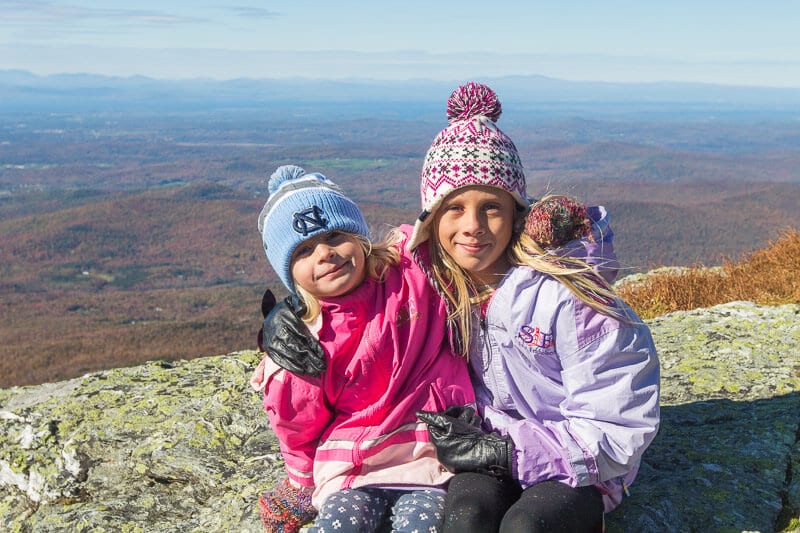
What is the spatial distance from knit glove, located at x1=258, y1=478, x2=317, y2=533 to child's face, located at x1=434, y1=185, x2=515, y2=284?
51.7 inches

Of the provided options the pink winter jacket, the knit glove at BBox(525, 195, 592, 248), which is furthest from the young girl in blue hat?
the knit glove at BBox(525, 195, 592, 248)

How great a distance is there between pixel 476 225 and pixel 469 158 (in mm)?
296

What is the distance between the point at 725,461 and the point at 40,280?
5457 inches

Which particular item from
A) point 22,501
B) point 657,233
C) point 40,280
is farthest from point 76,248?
point 22,501

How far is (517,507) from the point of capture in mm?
2631

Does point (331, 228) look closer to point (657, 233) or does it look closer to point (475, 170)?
point (475, 170)

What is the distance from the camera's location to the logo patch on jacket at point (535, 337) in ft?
9.33

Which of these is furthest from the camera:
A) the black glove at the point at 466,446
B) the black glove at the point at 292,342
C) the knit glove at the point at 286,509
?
the knit glove at the point at 286,509

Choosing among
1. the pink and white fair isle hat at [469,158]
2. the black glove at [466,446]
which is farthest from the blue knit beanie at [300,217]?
the black glove at [466,446]

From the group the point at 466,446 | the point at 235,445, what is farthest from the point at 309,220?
the point at 235,445

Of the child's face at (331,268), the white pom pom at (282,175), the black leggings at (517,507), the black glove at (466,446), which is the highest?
the white pom pom at (282,175)

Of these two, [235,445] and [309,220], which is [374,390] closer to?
[309,220]

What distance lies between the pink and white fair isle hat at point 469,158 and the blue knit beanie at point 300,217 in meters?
0.33

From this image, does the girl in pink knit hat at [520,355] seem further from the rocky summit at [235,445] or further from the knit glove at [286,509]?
the knit glove at [286,509]
